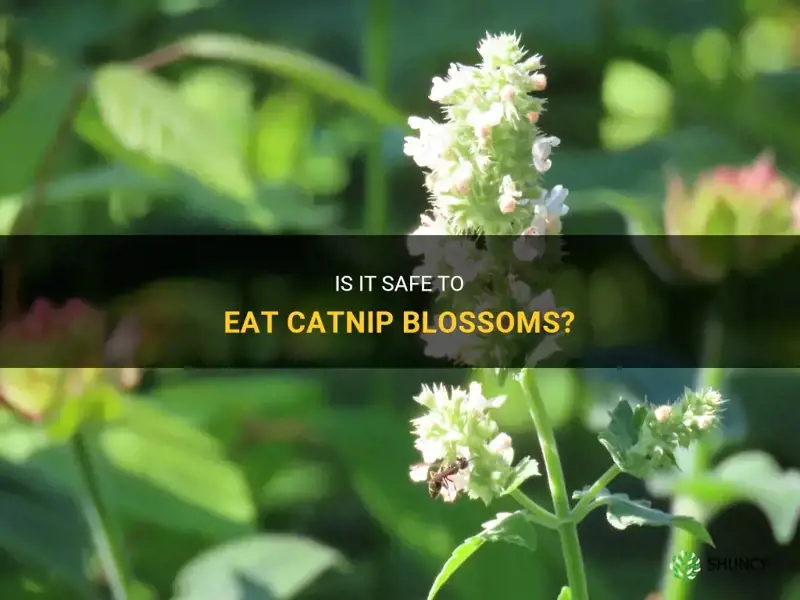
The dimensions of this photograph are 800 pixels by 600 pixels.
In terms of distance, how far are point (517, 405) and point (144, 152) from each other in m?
0.29

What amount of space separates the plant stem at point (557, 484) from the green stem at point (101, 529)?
0.97 feet

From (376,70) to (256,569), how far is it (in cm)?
37

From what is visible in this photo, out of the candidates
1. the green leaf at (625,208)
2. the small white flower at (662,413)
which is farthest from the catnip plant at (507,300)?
the green leaf at (625,208)

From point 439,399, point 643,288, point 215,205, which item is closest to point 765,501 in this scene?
point 643,288

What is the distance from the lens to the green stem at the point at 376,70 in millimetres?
689

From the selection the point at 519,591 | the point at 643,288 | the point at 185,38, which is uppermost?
the point at 185,38

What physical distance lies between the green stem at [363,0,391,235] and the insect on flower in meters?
0.19

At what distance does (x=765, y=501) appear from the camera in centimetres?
62

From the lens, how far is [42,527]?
2.10ft

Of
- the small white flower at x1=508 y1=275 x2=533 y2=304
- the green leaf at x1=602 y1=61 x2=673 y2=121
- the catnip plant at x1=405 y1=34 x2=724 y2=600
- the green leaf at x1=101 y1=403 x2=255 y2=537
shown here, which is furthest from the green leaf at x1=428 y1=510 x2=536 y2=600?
the green leaf at x1=602 y1=61 x2=673 y2=121

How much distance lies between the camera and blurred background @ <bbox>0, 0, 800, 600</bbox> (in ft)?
2.09

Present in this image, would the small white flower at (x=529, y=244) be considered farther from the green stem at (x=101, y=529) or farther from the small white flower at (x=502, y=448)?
the green stem at (x=101, y=529)

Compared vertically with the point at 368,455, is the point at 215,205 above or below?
above

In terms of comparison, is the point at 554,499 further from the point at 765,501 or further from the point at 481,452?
the point at 765,501
